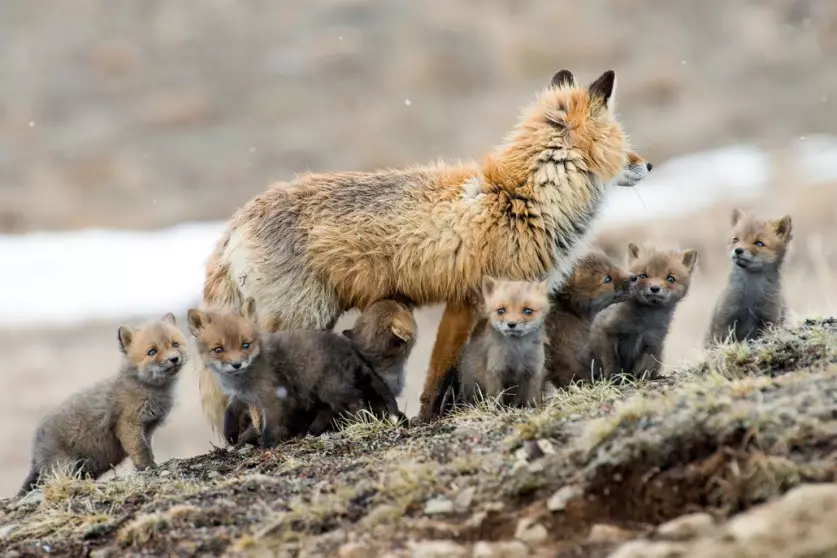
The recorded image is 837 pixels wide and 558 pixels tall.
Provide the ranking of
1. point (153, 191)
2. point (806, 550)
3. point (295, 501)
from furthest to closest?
point (153, 191) → point (295, 501) → point (806, 550)

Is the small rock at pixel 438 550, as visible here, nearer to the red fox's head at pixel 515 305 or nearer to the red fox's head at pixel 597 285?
the red fox's head at pixel 515 305

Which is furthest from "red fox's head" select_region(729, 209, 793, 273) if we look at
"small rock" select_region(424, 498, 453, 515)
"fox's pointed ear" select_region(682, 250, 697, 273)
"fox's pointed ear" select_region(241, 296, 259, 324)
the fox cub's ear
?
"small rock" select_region(424, 498, 453, 515)

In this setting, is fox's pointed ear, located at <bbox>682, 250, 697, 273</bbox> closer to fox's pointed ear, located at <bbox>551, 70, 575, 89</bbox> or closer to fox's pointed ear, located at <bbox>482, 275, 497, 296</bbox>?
fox's pointed ear, located at <bbox>482, 275, 497, 296</bbox>

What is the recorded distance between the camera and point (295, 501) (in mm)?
5625

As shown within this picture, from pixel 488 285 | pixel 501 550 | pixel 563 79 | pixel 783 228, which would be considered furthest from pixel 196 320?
pixel 783 228

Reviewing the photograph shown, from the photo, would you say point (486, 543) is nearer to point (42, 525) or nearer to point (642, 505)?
point (642, 505)

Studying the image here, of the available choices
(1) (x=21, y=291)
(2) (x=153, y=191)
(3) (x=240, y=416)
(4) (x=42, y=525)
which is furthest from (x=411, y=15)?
(4) (x=42, y=525)

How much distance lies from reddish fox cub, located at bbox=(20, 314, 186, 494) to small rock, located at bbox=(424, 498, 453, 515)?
3125 mm

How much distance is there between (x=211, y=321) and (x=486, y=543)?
354 cm

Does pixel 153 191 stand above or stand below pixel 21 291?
above

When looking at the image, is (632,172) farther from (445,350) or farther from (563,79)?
(445,350)

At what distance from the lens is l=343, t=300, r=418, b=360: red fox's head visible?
784 cm

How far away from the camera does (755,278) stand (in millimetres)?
8281

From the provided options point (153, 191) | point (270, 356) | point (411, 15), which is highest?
point (411, 15)
